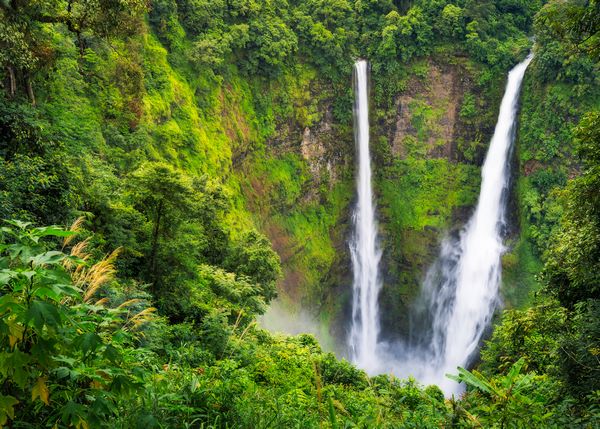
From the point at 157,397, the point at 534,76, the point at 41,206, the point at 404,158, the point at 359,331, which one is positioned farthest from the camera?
the point at 404,158

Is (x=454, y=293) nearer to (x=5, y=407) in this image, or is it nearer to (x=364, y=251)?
(x=364, y=251)

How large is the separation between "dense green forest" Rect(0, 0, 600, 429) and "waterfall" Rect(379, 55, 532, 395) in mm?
779

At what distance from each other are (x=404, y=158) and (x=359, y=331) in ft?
37.2

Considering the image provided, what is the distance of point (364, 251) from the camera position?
29.1 m

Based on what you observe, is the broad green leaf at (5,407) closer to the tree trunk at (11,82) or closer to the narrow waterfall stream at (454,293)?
the tree trunk at (11,82)

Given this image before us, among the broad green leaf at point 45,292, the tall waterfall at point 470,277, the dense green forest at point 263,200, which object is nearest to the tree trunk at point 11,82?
the dense green forest at point 263,200

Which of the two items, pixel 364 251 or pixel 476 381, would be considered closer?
pixel 476 381

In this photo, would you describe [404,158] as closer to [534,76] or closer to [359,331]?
[534,76]

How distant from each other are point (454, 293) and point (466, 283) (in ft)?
3.01

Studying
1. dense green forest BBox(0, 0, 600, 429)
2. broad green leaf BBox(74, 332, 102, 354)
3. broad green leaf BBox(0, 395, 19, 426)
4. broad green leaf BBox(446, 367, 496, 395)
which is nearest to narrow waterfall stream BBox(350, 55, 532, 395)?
A: dense green forest BBox(0, 0, 600, 429)

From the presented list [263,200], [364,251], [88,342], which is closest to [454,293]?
[364,251]

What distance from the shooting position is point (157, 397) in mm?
3289

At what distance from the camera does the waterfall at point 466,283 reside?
25.9 metres

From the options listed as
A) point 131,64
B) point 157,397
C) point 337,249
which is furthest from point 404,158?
point 157,397
